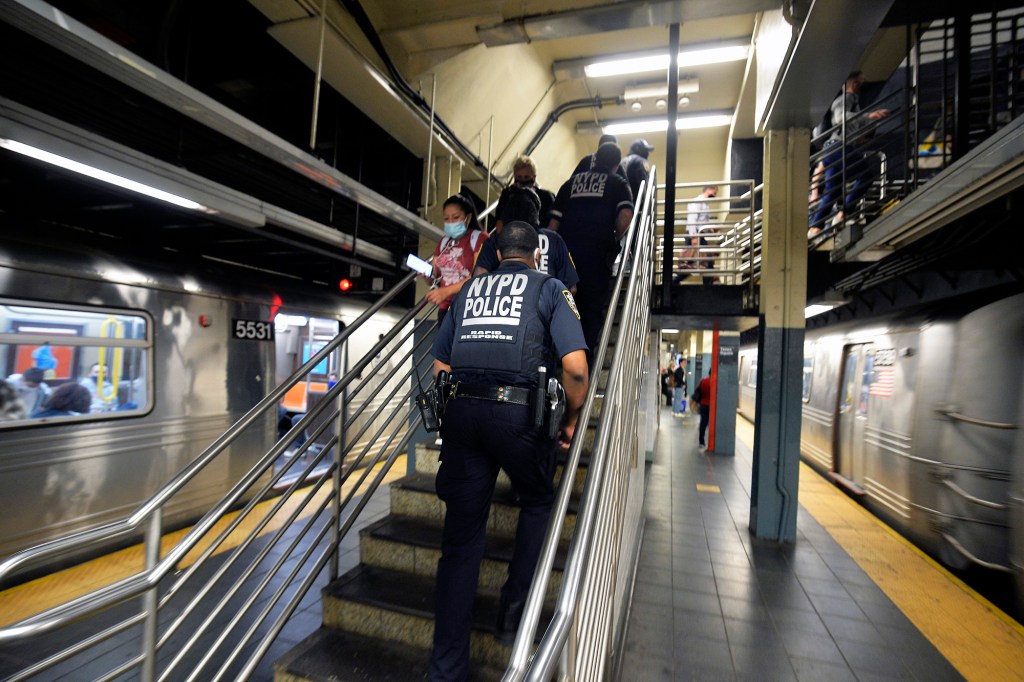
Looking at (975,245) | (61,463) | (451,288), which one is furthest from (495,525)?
(975,245)

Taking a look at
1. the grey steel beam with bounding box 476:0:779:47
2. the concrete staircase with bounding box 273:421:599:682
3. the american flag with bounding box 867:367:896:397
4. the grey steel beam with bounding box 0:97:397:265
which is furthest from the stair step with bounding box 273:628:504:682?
the american flag with bounding box 867:367:896:397

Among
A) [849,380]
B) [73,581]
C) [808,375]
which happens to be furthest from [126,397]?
[808,375]

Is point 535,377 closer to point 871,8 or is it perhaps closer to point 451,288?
point 451,288

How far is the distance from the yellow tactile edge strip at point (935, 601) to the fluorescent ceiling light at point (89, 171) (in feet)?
Answer: 18.9

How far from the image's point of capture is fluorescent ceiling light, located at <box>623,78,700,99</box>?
8477 millimetres

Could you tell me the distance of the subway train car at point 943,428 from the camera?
378 cm

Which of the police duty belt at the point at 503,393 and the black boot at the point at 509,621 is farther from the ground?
the police duty belt at the point at 503,393

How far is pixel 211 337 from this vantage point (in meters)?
5.38

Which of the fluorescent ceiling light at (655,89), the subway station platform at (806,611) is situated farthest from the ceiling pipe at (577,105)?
the subway station platform at (806,611)

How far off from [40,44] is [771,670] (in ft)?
19.7

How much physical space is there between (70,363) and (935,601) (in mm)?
7351

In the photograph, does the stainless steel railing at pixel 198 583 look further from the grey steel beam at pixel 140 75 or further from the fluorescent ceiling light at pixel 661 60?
the fluorescent ceiling light at pixel 661 60

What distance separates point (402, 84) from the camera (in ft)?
15.5

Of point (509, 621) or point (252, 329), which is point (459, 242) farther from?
point (252, 329)
